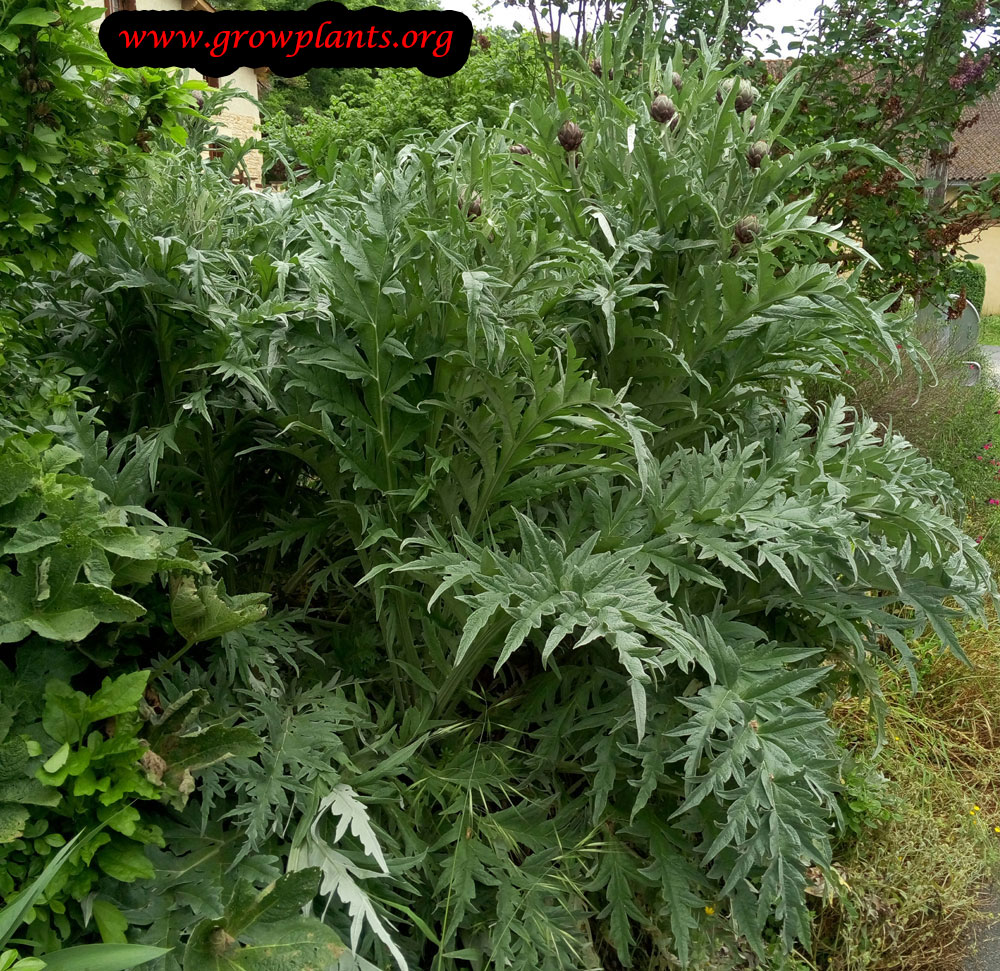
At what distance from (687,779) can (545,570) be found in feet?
1.59

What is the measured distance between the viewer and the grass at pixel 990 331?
15.6 meters

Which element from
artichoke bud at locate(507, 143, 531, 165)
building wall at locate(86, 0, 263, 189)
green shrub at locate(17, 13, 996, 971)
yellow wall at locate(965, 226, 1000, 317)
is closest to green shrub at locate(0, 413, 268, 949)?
green shrub at locate(17, 13, 996, 971)

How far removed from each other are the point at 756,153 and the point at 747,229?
16 centimetres

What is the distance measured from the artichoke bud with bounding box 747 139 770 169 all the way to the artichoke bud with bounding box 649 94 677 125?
234mm

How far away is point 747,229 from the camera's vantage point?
194 cm

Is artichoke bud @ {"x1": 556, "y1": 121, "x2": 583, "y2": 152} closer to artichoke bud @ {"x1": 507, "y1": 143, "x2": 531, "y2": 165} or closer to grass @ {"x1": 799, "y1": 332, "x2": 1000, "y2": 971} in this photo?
artichoke bud @ {"x1": 507, "y1": 143, "x2": 531, "y2": 165}

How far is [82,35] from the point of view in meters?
1.62

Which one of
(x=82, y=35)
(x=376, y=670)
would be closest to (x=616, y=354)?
(x=376, y=670)

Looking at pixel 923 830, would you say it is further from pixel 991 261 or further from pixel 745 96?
pixel 991 261

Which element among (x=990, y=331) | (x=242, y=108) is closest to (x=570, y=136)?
(x=990, y=331)

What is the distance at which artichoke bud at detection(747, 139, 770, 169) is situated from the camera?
1.93 meters

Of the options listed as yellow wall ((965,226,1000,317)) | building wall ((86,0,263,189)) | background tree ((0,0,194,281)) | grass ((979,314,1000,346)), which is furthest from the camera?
yellow wall ((965,226,1000,317))

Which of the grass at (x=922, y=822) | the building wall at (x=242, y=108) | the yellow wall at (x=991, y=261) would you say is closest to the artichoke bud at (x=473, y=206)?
the grass at (x=922, y=822)

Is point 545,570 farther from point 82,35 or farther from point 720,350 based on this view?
point 82,35
